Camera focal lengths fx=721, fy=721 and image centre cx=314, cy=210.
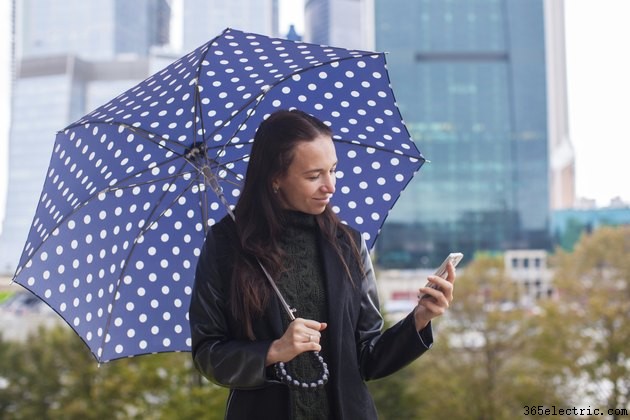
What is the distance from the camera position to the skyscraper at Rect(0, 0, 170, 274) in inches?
2183

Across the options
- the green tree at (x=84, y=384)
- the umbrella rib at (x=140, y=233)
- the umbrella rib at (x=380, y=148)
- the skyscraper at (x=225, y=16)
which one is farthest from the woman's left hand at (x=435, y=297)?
the skyscraper at (x=225, y=16)

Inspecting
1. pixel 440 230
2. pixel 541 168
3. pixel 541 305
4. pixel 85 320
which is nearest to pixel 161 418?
pixel 541 305

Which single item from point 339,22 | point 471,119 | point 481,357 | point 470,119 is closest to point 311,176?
point 481,357

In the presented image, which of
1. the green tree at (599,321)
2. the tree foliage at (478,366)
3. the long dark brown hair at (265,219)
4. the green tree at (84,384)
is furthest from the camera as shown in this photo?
the green tree at (599,321)

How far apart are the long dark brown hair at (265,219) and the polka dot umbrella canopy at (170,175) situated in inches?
13.3

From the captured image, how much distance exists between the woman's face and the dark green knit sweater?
30 millimetres

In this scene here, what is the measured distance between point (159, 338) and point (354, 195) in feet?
1.78

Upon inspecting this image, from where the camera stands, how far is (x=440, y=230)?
4912cm

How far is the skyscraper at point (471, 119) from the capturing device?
160 ft

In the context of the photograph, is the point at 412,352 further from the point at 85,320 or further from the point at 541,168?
the point at 541,168

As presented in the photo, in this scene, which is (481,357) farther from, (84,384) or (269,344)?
(269,344)

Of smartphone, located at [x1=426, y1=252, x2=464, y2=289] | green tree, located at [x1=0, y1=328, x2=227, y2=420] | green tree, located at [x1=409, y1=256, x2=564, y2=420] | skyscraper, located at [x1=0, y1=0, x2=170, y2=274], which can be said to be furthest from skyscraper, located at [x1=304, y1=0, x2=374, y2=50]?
smartphone, located at [x1=426, y1=252, x2=464, y2=289]

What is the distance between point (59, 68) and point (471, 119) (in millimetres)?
33722

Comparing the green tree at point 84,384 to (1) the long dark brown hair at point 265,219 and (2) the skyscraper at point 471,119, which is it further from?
(2) the skyscraper at point 471,119
